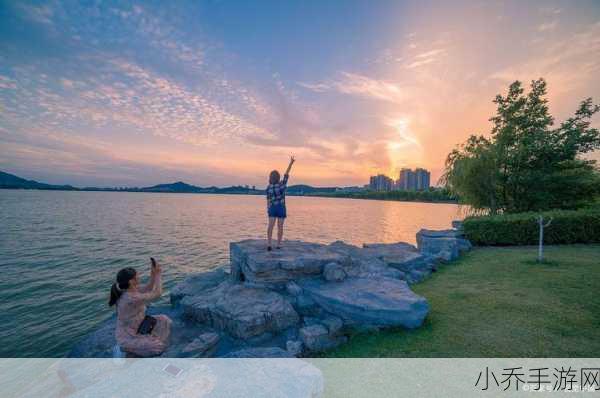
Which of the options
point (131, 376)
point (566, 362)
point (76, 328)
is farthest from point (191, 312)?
point (566, 362)

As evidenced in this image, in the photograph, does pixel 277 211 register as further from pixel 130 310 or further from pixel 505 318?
pixel 505 318

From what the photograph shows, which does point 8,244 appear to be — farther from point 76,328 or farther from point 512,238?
point 512,238

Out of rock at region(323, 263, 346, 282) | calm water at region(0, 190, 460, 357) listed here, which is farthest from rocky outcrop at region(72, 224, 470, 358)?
calm water at region(0, 190, 460, 357)

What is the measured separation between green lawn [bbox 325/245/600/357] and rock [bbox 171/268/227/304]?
6.54m

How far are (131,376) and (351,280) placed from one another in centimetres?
567

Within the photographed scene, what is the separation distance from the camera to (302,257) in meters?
7.95

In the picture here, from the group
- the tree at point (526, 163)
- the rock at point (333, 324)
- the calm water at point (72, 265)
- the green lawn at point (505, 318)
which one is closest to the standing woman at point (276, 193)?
the rock at point (333, 324)

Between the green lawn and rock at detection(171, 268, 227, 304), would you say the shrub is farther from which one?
rock at detection(171, 268, 227, 304)

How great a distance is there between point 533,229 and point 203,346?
1786 centimetres

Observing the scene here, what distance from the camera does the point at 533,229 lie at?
14.4 meters

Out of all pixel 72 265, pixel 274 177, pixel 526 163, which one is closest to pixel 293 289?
pixel 274 177

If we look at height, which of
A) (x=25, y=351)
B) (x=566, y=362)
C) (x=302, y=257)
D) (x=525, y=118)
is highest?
(x=525, y=118)

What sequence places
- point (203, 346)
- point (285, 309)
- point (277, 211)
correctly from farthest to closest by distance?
1. point (277, 211)
2. point (285, 309)
3. point (203, 346)

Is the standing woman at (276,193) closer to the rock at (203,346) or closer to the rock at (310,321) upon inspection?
the rock at (310,321)
